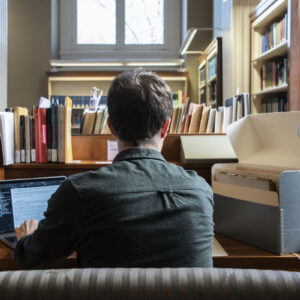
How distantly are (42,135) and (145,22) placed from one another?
517 cm

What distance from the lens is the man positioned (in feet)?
2.58

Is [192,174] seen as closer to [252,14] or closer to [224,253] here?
[224,253]

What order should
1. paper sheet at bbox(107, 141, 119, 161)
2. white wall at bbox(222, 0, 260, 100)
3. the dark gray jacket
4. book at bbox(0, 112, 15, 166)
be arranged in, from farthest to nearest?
white wall at bbox(222, 0, 260, 100), paper sheet at bbox(107, 141, 119, 161), book at bbox(0, 112, 15, 166), the dark gray jacket

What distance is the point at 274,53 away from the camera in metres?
3.40

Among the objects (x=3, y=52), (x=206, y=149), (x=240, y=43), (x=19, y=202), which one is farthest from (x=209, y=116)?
(x=240, y=43)

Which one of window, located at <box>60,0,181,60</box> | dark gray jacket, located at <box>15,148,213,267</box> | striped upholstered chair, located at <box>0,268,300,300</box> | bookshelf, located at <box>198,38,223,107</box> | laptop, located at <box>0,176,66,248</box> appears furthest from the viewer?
window, located at <box>60,0,181,60</box>

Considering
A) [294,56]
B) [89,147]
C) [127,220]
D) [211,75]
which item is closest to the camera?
[127,220]

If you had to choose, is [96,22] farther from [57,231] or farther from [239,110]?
[57,231]

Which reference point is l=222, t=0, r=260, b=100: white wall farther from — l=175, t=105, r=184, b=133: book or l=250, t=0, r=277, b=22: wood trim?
l=175, t=105, r=184, b=133: book

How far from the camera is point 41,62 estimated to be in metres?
5.69

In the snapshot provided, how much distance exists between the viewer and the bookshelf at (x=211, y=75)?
4.34 m

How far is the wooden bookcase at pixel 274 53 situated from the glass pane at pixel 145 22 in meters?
2.72

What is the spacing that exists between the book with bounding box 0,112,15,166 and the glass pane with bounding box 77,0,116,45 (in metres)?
4.96

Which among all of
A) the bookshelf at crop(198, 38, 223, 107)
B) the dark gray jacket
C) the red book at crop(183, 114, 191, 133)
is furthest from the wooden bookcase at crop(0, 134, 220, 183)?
the bookshelf at crop(198, 38, 223, 107)
